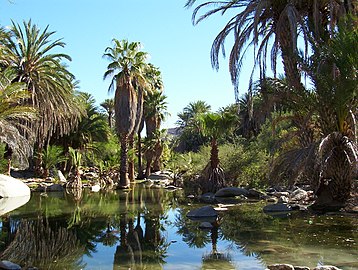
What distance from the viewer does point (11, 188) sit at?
19.0 m

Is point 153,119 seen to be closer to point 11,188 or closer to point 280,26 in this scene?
point 11,188

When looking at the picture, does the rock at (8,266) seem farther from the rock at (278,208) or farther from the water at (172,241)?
the rock at (278,208)

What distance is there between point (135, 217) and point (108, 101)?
41.7 m

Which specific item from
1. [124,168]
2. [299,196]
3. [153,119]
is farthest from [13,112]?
[153,119]

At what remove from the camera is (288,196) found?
1712 centimetres

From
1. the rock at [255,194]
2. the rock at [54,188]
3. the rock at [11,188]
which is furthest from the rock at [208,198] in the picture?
the rock at [54,188]

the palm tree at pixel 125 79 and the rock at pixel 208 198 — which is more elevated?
the palm tree at pixel 125 79

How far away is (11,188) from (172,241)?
13143mm

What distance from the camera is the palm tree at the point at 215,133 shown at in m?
20.1

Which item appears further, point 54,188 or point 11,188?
point 54,188

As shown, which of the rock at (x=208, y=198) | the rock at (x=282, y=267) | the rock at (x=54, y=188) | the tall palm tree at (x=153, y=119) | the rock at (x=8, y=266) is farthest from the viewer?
the tall palm tree at (x=153, y=119)

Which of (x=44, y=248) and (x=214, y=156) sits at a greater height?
(x=214, y=156)

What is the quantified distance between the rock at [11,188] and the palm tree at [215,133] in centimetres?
932

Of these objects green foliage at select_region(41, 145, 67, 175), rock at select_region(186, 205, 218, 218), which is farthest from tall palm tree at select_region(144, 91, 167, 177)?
rock at select_region(186, 205, 218, 218)
